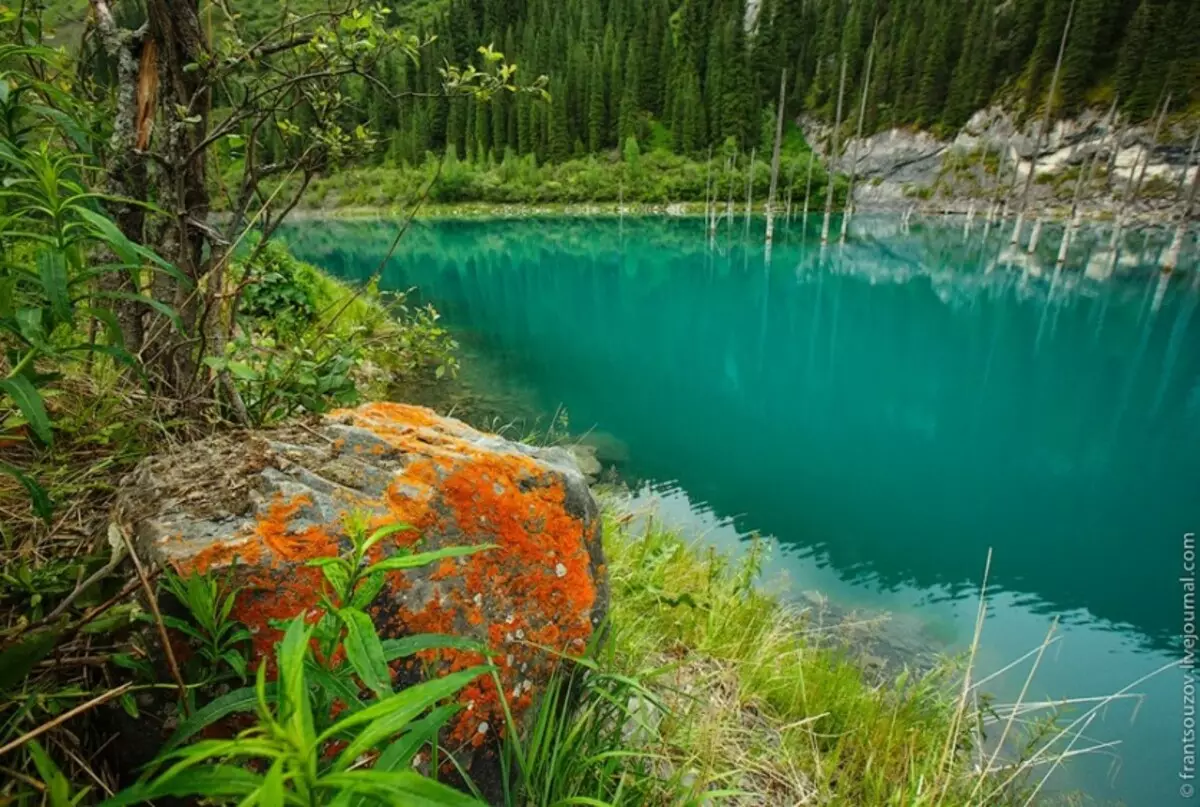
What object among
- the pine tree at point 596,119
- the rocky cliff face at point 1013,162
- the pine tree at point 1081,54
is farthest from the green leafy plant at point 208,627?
the pine tree at point 596,119

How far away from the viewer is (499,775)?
5.47 ft

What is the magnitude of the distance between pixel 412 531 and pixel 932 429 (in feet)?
52.4

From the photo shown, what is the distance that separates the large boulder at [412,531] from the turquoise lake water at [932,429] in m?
5.76

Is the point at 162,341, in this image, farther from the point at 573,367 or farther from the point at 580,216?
the point at 580,216

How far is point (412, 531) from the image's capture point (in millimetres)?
1527

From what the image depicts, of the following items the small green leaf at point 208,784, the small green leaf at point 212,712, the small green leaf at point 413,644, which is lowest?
the small green leaf at point 212,712

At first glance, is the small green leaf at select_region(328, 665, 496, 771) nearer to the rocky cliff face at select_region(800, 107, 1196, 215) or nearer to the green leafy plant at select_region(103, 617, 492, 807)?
the green leafy plant at select_region(103, 617, 492, 807)

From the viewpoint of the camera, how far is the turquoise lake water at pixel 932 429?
7.90 metres

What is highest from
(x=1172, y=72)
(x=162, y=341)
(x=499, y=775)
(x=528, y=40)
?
(x=528, y=40)

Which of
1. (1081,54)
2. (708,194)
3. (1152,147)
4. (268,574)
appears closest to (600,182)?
(708,194)

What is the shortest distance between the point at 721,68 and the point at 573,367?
75119mm

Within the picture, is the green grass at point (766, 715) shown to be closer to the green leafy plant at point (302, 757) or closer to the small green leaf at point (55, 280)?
the green leafy plant at point (302, 757)

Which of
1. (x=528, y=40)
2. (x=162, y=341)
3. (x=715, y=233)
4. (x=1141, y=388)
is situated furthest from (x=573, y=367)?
(x=528, y=40)

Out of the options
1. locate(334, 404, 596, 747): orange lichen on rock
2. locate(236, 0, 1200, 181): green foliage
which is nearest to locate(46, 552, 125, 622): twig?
locate(334, 404, 596, 747): orange lichen on rock
